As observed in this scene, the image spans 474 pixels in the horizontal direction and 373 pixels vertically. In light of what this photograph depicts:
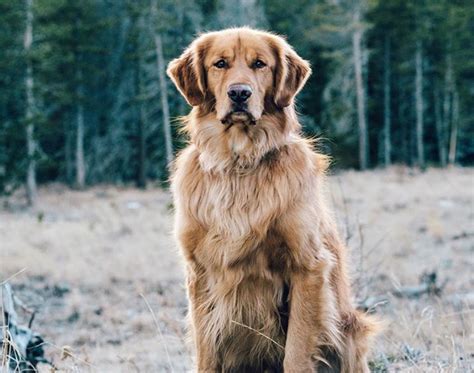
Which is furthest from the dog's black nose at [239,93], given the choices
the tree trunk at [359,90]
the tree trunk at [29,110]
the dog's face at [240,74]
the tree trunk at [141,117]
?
the tree trunk at [359,90]

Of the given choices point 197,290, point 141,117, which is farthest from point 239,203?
point 141,117

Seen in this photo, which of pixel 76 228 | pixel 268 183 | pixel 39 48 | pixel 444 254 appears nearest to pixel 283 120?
pixel 268 183

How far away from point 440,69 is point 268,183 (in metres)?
31.9

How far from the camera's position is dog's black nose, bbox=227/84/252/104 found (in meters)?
3.60

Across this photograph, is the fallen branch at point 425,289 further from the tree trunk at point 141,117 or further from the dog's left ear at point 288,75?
the tree trunk at point 141,117

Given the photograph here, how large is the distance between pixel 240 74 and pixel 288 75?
1.03 feet

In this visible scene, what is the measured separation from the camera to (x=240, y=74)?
372cm

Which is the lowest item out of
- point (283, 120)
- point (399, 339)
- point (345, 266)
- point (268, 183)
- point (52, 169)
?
point (52, 169)

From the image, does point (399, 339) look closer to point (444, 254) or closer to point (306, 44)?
point (444, 254)

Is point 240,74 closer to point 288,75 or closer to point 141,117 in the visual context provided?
point 288,75

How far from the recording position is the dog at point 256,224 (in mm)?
3523

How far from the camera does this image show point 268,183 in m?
3.64

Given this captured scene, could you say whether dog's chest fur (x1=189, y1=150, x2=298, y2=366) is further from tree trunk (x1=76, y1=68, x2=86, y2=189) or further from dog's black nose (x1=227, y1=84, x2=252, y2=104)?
tree trunk (x1=76, y1=68, x2=86, y2=189)

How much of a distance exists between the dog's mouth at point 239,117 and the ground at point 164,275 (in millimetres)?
882
